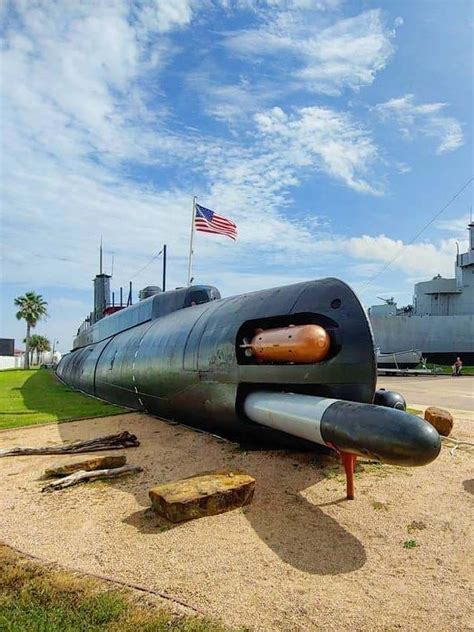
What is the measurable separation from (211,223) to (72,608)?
18515mm

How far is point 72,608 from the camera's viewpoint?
4.07 meters

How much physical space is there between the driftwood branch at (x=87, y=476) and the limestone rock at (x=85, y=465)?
5.0 inches

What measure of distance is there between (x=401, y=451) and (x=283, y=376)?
2.70 m

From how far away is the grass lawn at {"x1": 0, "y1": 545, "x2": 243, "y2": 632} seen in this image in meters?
3.80

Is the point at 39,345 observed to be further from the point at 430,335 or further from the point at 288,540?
the point at 288,540

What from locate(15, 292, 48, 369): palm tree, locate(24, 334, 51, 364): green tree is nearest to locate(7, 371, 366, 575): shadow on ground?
locate(15, 292, 48, 369): palm tree

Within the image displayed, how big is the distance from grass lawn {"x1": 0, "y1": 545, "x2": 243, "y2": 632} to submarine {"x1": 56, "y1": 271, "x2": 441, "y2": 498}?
2513 mm

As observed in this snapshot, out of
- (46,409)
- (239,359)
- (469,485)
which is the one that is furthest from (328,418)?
(46,409)

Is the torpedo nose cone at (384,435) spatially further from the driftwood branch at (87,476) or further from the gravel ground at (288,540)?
the driftwood branch at (87,476)

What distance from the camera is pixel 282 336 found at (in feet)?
23.9

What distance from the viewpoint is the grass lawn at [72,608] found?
3799mm

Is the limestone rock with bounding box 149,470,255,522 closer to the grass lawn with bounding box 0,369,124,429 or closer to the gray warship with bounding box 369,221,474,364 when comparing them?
the grass lawn with bounding box 0,369,124,429

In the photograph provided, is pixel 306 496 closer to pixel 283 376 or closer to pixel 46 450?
pixel 283 376

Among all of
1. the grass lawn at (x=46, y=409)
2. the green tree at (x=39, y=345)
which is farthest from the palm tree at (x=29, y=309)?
the grass lawn at (x=46, y=409)
